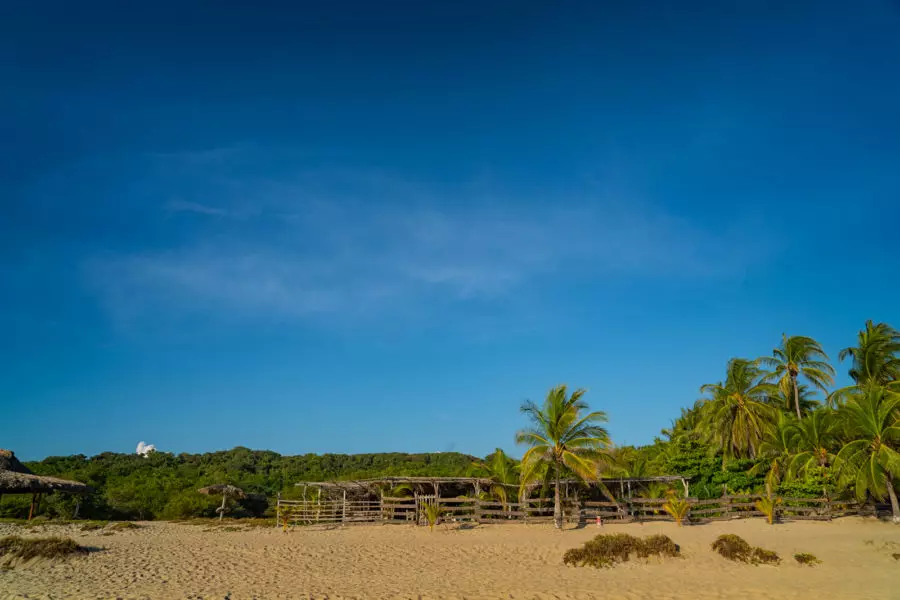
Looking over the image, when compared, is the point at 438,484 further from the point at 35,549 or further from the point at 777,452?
the point at 777,452

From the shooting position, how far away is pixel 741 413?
28.8 metres

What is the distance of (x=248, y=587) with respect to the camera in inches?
415

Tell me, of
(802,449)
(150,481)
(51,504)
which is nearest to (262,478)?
(150,481)

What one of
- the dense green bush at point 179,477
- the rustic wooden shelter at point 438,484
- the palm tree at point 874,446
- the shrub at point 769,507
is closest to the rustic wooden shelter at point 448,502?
the rustic wooden shelter at point 438,484

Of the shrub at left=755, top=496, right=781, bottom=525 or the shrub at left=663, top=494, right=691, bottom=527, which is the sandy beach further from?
the shrub at left=663, top=494, right=691, bottom=527

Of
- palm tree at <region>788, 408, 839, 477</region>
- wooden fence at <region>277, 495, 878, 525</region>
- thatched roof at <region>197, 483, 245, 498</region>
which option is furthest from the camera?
thatched roof at <region>197, 483, 245, 498</region>

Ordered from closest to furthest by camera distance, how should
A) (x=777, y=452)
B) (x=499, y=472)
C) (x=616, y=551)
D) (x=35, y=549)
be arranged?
(x=616, y=551), (x=35, y=549), (x=777, y=452), (x=499, y=472)

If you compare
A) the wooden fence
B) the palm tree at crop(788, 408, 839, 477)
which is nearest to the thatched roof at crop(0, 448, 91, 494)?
the wooden fence

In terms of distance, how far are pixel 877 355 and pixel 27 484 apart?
39041 mm

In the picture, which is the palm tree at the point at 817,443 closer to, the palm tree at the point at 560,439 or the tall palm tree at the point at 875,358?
the tall palm tree at the point at 875,358

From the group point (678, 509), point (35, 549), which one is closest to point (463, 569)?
point (678, 509)

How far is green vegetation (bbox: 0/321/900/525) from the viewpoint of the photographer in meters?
18.9

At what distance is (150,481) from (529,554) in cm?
3314

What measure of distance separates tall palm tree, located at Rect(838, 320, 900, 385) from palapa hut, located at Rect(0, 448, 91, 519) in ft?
124
